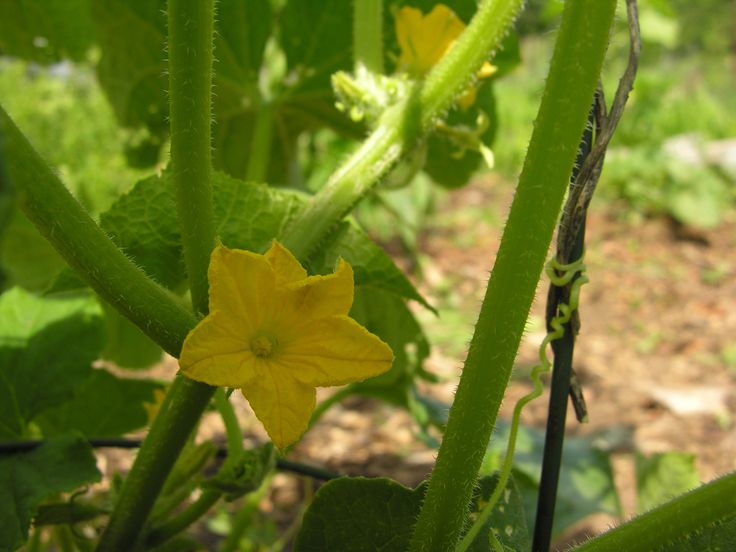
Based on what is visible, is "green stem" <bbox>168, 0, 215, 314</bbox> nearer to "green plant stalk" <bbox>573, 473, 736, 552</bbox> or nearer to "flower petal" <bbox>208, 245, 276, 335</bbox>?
"flower petal" <bbox>208, 245, 276, 335</bbox>

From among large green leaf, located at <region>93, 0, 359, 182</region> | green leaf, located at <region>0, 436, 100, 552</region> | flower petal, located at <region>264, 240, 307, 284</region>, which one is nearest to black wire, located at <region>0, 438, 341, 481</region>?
green leaf, located at <region>0, 436, 100, 552</region>

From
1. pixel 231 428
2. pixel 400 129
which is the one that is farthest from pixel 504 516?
pixel 400 129

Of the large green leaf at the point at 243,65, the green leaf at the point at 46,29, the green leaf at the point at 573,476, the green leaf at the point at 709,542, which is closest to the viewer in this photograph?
the green leaf at the point at 709,542

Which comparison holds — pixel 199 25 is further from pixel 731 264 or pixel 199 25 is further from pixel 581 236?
pixel 731 264

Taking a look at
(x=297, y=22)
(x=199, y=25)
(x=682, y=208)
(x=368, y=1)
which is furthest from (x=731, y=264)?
(x=199, y=25)

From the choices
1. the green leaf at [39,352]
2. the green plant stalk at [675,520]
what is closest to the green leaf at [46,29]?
the green leaf at [39,352]

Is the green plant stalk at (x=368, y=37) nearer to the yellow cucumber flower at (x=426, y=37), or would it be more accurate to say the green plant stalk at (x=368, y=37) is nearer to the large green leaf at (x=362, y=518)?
the yellow cucumber flower at (x=426, y=37)
